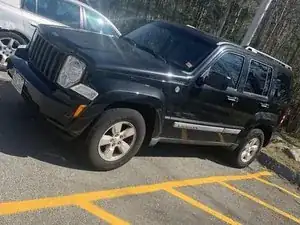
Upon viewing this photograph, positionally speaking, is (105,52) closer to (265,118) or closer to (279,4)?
(265,118)

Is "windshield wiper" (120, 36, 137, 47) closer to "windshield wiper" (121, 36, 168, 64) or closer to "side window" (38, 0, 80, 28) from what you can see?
"windshield wiper" (121, 36, 168, 64)

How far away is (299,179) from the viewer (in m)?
8.40

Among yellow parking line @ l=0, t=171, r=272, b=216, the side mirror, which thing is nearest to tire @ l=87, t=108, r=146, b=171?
yellow parking line @ l=0, t=171, r=272, b=216

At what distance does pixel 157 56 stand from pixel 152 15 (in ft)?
56.2

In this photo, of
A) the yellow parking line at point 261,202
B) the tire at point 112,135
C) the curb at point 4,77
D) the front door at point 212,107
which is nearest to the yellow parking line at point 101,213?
the tire at point 112,135

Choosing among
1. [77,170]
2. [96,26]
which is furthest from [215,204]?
[96,26]

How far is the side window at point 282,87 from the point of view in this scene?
299 inches

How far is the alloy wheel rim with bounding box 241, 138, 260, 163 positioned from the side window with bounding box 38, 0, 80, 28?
378 cm

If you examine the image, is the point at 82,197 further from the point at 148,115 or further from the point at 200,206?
the point at 200,206

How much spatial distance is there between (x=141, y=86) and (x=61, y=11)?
404 centimetres

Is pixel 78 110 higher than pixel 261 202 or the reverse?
higher

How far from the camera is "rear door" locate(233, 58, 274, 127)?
21.9ft

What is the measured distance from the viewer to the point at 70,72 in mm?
4824

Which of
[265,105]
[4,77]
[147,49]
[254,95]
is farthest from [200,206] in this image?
[4,77]
